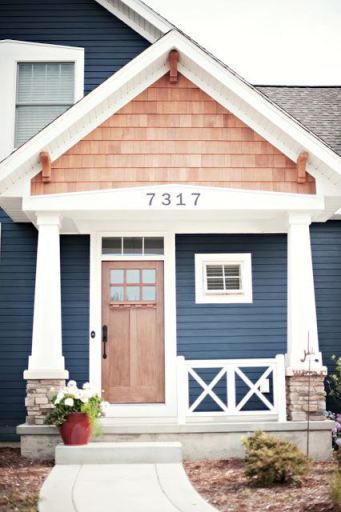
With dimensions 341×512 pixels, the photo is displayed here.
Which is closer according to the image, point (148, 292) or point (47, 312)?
point (47, 312)

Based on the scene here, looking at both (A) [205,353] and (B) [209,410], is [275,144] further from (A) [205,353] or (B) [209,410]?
(B) [209,410]

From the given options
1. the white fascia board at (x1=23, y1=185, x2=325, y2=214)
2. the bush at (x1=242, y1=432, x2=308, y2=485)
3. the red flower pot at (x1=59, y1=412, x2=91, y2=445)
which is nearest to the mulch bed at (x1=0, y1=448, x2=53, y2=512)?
the red flower pot at (x1=59, y1=412, x2=91, y2=445)

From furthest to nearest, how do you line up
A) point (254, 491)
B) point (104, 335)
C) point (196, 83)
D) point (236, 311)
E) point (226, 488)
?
point (236, 311), point (104, 335), point (196, 83), point (226, 488), point (254, 491)

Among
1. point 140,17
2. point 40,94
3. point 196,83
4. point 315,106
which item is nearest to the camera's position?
point 196,83

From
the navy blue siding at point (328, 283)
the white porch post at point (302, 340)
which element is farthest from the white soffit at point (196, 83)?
the navy blue siding at point (328, 283)

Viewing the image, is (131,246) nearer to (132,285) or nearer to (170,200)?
(132,285)

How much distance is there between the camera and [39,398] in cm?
840

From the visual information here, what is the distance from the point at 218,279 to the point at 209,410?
2.09 m

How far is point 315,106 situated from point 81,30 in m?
4.84

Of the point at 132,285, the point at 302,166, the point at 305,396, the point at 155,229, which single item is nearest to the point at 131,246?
the point at 155,229

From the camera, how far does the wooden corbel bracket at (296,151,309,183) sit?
8.69m

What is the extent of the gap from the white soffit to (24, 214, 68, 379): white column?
2.71 feet

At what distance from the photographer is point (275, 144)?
891 cm

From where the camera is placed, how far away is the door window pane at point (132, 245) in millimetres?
10297
